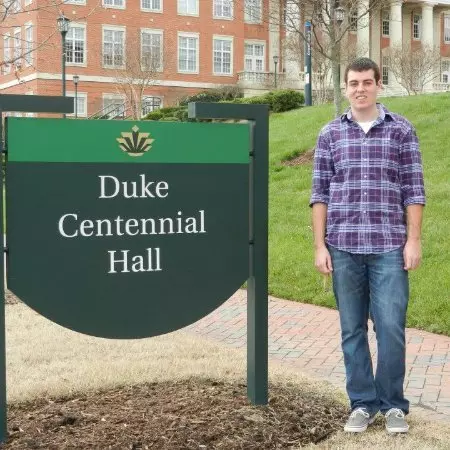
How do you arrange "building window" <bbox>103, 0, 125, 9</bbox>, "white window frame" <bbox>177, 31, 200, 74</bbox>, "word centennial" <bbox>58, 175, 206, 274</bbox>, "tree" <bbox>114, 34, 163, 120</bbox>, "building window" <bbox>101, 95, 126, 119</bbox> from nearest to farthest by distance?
"word centennial" <bbox>58, 175, 206, 274</bbox> < "tree" <bbox>114, 34, 163, 120</bbox> < "building window" <bbox>101, 95, 126, 119</bbox> < "building window" <bbox>103, 0, 125, 9</bbox> < "white window frame" <bbox>177, 31, 200, 74</bbox>

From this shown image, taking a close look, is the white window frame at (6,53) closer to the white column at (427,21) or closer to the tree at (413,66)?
the tree at (413,66)

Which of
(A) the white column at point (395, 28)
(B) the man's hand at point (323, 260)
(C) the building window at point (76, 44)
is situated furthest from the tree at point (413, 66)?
(B) the man's hand at point (323, 260)

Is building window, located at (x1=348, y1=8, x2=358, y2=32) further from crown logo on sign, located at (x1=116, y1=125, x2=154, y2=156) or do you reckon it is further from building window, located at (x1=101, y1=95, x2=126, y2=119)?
building window, located at (x1=101, y1=95, x2=126, y2=119)

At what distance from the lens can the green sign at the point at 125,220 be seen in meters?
3.68

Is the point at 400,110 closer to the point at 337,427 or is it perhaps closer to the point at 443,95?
the point at 443,95

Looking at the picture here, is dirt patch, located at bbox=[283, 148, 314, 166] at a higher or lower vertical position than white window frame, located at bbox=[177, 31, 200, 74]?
lower

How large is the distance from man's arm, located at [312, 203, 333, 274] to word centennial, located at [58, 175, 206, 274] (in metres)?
0.62

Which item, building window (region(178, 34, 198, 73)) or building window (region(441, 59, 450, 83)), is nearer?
building window (region(178, 34, 198, 73))

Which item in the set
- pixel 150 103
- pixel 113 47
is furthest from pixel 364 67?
pixel 113 47

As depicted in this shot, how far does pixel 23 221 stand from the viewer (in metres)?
3.66

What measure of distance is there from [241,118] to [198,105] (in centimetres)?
27

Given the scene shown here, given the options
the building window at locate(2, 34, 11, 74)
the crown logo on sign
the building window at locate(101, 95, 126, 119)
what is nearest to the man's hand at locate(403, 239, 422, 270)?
the crown logo on sign

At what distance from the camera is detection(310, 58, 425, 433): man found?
380cm

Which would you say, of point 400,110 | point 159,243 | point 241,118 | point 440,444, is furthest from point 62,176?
point 400,110
